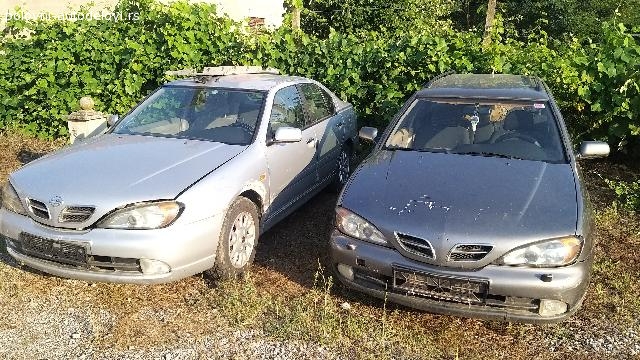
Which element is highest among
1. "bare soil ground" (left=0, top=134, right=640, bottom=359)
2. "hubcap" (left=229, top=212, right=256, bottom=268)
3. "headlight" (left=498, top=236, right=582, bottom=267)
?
"headlight" (left=498, top=236, right=582, bottom=267)

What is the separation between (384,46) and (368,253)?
508cm

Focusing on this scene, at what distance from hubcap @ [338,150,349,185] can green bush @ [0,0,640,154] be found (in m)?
1.57

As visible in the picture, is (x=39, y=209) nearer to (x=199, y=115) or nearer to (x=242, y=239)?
(x=242, y=239)

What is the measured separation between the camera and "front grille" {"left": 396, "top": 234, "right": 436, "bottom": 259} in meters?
3.22

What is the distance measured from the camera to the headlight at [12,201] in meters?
3.75

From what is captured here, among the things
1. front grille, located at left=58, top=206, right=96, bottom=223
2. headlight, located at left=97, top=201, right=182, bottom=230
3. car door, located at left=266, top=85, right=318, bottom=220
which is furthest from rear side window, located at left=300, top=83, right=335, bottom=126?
front grille, located at left=58, top=206, right=96, bottom=223

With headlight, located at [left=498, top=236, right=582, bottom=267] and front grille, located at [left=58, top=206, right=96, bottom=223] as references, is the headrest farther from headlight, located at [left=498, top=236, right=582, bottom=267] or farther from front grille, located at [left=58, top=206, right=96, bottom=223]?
front grille, located at [left=58, top=206, right=96, bottom=223]

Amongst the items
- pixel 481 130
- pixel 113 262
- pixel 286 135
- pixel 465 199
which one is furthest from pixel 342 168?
pixel 113 262

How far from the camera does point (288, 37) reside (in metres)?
8.09

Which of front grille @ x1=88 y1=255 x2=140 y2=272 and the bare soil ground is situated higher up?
front grille @ x1=88 y1=255 x2=140 y2=272

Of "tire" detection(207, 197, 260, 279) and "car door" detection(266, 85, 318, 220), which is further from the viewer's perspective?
"car door" detection(266, 85, 318, 220)

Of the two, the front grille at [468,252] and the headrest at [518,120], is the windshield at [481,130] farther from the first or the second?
the front grille at [468,252]

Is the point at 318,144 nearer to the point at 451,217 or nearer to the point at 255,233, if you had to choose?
the point at 255,233

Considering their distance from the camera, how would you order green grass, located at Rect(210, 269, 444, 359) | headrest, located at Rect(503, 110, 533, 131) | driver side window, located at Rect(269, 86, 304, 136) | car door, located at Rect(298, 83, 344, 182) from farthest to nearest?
car door, located at Rect(298, 83, 344, 182)
driver side window, located at Rect(269, 86, 304, 136)
headrest, located at Rect(503, 110, 533, 131)
green grass, located at Rect(210, 269, 444, 359)
